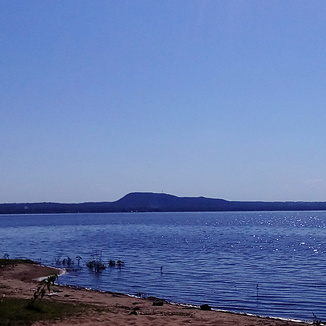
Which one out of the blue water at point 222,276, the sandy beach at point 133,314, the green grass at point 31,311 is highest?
the green grass at point 31,311

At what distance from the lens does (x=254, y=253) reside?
176 feet

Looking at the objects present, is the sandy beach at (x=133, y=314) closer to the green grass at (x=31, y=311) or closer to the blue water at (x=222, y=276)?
the green grass at (x=31, y=311)

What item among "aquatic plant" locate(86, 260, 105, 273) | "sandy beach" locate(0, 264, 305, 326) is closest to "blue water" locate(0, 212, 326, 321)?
"aquatic plant" locate(86, 260, 105, 273)

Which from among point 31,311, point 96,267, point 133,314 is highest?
point 31,311

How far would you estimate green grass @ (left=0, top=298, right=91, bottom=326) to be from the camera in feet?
54.0

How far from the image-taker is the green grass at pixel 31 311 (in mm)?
16469

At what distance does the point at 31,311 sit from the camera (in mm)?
17750

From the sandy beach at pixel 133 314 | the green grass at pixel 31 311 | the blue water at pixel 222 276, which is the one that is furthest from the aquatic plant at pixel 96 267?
the green grass at pixel 31 311

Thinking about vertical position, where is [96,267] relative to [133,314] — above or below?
below

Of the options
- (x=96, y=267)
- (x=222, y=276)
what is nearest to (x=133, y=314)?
(x=222, y=276)

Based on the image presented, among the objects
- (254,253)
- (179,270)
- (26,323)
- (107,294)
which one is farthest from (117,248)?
(26,323)

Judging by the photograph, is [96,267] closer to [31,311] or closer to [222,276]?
[222,276]

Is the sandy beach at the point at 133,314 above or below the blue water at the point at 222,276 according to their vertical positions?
above

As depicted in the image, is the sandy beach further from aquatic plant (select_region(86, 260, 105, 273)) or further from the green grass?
aquatic plant (select_region(86, 260, 105, 273))
